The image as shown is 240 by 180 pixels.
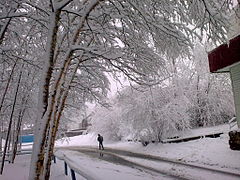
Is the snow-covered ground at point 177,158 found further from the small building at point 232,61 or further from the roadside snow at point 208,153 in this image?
the small building at point 232,61

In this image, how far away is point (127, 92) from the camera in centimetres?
1859

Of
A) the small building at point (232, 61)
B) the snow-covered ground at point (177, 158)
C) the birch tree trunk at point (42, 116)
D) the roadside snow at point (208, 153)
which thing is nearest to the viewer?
the birch tree trunk at point (42, 116)

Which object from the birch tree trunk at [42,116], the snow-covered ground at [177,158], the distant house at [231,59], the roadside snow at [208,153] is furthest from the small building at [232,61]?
the birch tree trunk at [42,116]

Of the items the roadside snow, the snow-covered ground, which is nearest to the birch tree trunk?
the snow-covered ground

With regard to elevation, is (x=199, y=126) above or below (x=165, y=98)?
below

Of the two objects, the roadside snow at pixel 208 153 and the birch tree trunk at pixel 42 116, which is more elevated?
the birch tree trunk at pixel 42 116

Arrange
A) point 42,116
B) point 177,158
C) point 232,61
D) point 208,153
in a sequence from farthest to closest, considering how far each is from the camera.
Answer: point 177,158, point 208,153, point 232,61, point 42,116

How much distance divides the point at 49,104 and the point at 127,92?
1449 cm

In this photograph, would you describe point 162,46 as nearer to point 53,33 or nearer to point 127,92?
point 53,33

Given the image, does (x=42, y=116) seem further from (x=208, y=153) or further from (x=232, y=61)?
(x=208, y=153)

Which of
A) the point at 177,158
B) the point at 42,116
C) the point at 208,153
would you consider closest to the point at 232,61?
the point at 208,153

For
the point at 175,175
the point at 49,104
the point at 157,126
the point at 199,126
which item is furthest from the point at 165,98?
the point at 49,104

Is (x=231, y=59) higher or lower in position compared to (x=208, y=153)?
higher

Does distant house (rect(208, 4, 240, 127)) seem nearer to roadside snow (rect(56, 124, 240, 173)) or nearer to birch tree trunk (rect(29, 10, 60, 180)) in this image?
roadside snow (rect(56, 124, 240, 173))
